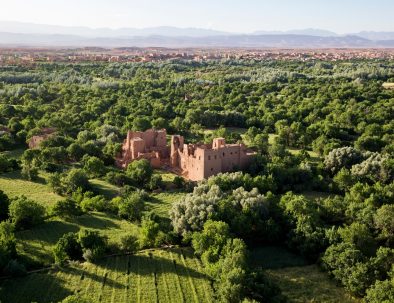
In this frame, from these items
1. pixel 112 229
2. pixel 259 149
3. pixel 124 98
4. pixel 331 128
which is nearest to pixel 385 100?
pixel 331 128

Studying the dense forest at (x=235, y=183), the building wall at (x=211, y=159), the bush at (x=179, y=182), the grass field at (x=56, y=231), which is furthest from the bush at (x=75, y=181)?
the building wall at (x=211, y=159)

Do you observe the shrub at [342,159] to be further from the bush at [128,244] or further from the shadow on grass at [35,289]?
the shadow on grass at [35,289]

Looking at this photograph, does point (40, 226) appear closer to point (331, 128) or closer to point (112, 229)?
point (112, 229)

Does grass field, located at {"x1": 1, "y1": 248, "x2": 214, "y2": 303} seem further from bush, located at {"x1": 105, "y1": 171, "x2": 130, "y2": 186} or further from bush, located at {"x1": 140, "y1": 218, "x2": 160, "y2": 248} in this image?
bush, located at {"x1": 105, "y1": 171, "x2": 130, "y2": 186}

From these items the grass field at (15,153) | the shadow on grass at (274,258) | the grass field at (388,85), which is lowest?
the shadow on grass at (274,258)

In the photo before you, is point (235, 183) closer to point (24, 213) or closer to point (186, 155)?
point (186, 155)

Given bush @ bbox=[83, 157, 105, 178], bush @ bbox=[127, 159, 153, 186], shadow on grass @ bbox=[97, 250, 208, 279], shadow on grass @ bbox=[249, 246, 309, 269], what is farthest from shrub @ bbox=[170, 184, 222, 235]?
bush @ bbox=[83, 157, 105, 178]

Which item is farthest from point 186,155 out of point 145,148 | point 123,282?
point 123,282
